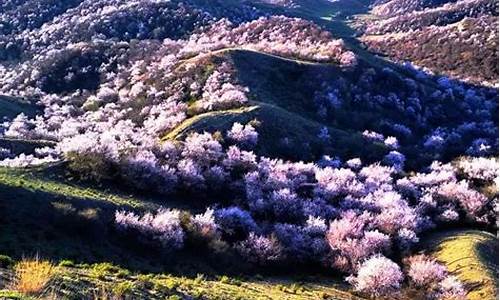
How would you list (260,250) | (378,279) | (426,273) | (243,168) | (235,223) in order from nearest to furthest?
1. (378,279)
2. (426,273)
3. (260,250)
4. (235,223)
5. (243,168)

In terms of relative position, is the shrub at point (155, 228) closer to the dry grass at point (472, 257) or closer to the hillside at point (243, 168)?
the hillside at point (243, 168)

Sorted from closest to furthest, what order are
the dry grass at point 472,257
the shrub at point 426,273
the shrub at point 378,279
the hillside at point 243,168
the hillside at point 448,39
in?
1. the hillside at point 243,168
2. the dry grass at point 472,257
3. the shrub at point 378,279
4. the shrub at point 426,273
5. the hillside at point 448,39

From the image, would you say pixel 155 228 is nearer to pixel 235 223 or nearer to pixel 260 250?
pixel 260 250

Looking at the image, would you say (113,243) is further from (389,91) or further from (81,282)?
(389,91)

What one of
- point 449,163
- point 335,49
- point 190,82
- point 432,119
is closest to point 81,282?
point 449,163

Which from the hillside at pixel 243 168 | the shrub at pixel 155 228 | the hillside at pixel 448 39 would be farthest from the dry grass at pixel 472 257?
the hillside at pixel 448 39

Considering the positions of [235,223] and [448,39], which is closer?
[235,223]

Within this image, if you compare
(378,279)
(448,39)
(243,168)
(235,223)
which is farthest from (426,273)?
(448,39)

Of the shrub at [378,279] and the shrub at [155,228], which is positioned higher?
the shrub at [378,279]

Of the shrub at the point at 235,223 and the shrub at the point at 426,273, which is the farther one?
the shrub at the point at 235,223
